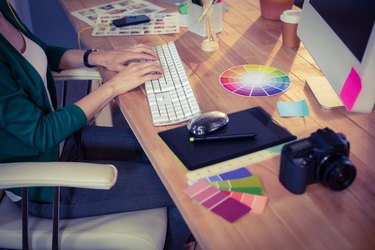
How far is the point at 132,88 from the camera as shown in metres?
1.21

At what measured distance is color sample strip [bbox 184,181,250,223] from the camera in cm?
78

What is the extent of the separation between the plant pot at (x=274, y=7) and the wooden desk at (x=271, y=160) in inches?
3.3

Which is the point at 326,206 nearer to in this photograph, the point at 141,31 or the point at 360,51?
the point at 360,51

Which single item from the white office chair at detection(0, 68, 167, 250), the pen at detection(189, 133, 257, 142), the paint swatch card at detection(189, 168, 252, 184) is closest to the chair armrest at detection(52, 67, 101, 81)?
the white office chair at detection(0, 68, 167, 250)

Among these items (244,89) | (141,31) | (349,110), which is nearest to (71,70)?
(141,31)

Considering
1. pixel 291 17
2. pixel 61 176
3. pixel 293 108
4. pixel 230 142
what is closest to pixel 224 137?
pixel 230 142

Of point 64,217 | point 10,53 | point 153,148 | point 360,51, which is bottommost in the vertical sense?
point 64,217

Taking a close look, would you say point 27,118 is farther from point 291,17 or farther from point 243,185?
point 291,17

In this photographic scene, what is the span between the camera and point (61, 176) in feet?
3.07

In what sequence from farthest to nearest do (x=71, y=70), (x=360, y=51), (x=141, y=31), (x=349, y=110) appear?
1. (x=141, y=31)
2. (x=71, y=70)
3. (x=349, y=110)
4. (x=360, y=51)

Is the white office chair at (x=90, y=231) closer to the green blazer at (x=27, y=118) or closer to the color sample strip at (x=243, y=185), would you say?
the green blazer at (x=27, y=118)

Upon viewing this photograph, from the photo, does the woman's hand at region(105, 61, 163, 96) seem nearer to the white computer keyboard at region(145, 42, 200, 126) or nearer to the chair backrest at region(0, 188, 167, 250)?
the white computer keyboard at region(145, 42, 200, 126)

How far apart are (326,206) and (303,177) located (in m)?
0.07

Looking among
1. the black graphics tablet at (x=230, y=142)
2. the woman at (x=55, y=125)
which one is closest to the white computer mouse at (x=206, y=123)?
the black graphics tablet at (x=230, y=142)
